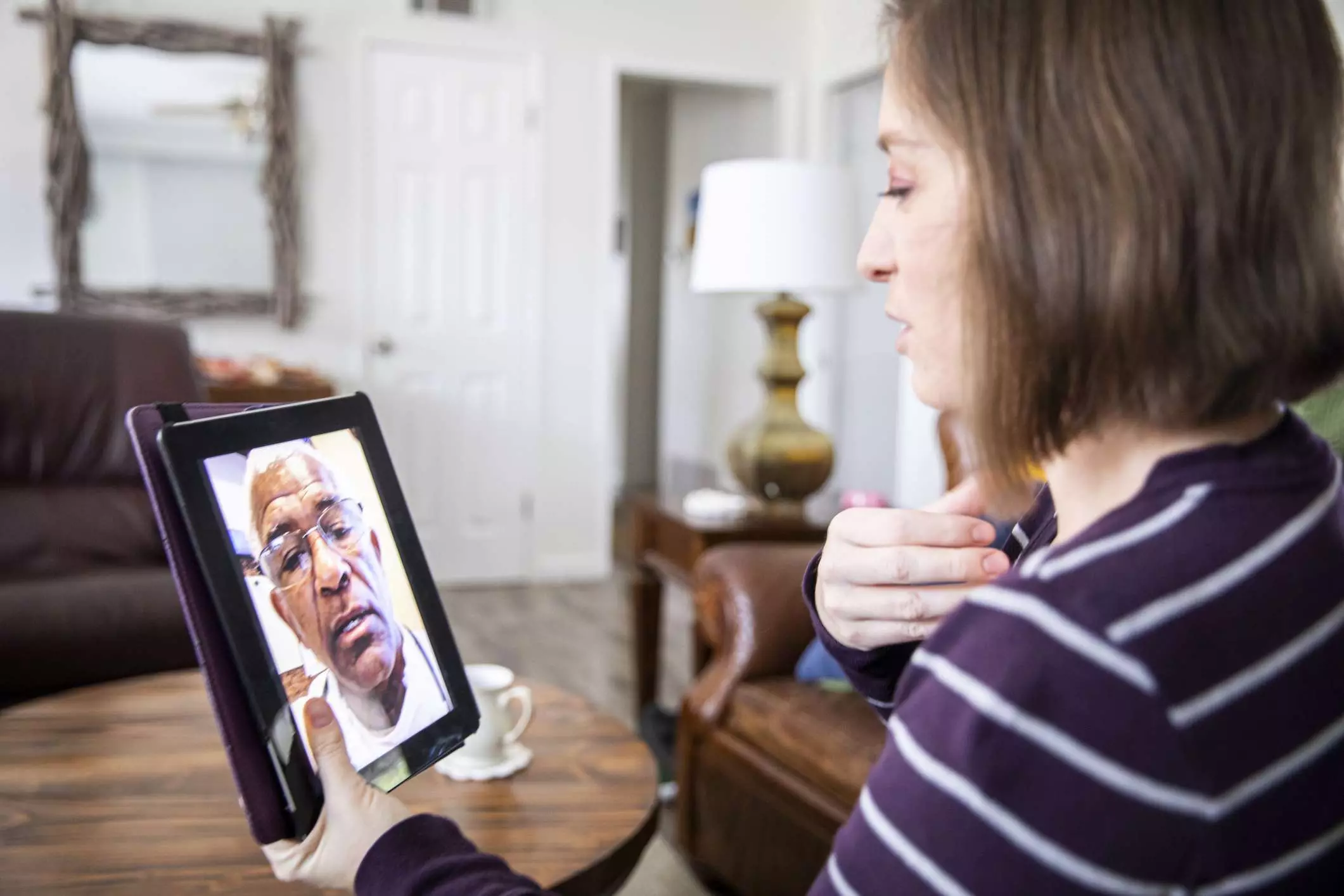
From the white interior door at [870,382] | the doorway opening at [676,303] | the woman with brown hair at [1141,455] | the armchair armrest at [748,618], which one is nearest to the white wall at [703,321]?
the doorway opening at [676,303]

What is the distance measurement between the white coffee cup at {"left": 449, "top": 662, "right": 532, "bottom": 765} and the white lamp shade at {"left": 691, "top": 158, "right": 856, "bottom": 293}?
134 centimetres

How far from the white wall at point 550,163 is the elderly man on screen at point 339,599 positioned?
349 cm

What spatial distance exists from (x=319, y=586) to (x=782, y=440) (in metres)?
1.88

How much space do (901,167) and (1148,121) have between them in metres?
0.13

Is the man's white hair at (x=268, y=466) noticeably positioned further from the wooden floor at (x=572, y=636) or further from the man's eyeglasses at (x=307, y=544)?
the wooden floor at (x=572, y=636)

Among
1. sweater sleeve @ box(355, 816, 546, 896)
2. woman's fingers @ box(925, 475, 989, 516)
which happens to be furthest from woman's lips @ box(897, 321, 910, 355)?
→ sweater sleeve @ box(355, 816, 546, 896)

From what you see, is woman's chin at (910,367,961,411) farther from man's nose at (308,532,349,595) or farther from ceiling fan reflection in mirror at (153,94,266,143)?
ceiling fan reflection in mirror at (153,94,266,143)

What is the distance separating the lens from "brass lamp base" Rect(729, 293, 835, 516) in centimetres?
256

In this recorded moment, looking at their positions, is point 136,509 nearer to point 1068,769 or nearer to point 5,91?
point 5,91

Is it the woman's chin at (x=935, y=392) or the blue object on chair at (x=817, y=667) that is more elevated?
the woman's chin at (x=935, y=392)

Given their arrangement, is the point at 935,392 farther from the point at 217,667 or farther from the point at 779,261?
the point at 779,261

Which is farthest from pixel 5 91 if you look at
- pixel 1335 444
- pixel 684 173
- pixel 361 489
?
pixel 1335 444

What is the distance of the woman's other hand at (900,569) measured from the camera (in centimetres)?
70

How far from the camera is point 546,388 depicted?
14.7ft
